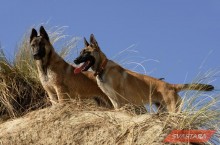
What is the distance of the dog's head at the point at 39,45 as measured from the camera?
1048cm

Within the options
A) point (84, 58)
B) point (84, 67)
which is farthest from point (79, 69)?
point (84, 58)

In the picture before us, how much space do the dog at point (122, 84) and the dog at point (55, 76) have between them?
0.37m

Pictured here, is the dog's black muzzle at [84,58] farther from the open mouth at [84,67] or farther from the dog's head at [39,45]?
the dog's head at [39,45]

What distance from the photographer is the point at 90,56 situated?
10.4 meters

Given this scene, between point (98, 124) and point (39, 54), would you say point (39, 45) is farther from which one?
point (98, 124)

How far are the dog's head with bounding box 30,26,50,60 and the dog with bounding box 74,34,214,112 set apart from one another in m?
0.66

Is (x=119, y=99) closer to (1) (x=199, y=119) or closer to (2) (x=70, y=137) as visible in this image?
(2) (x=70, y=137)

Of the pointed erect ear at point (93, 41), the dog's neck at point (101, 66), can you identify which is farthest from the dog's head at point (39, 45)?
the dog's neck at point (101, 66)

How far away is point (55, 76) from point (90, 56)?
75cm

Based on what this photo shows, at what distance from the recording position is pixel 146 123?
7703mm

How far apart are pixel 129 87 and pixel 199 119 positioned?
3337 millimetres

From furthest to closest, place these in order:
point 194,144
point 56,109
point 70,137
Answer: point 56,109
point 70,137
point 194,144

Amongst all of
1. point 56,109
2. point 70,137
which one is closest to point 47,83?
point 56,109

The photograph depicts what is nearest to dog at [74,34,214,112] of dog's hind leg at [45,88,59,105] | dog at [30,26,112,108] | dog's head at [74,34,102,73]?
dog's head at [74,34,102,73]
